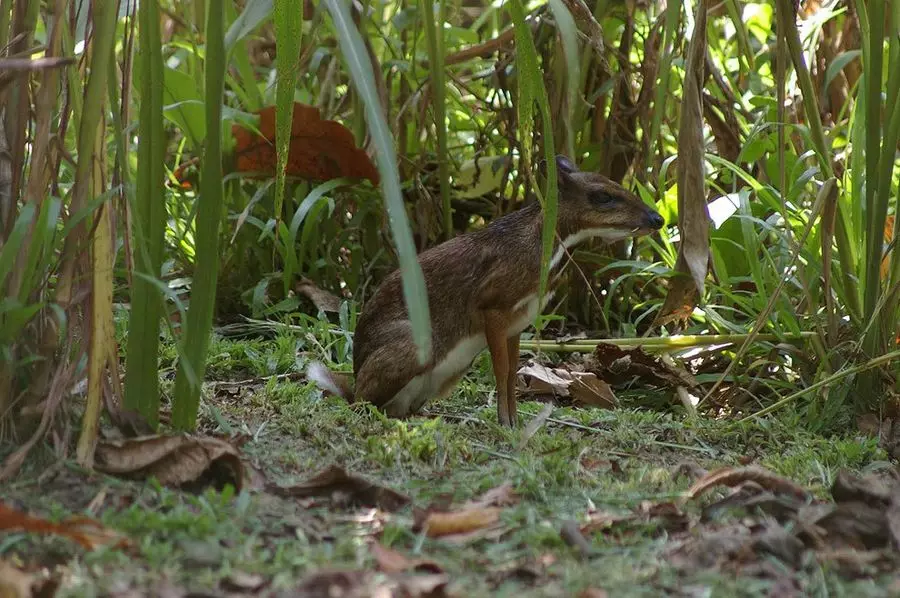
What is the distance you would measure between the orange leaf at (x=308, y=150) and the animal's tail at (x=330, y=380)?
Answer: 3.74 ft

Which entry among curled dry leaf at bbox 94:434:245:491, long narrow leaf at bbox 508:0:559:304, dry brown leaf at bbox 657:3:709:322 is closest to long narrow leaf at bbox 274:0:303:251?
long narrow leaf at bbox 508:0:559:304

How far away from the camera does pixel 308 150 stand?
5.14 meters

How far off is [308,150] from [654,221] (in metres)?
1.65

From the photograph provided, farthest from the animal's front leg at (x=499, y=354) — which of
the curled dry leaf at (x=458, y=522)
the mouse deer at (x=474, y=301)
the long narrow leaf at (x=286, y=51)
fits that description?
the long narrow leaf at (x=286, y=51)

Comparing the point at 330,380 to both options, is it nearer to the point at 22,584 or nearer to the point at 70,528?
the point at 70,528

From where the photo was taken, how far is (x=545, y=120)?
250cm

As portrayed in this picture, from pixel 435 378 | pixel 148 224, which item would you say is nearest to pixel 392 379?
pixel 435 378

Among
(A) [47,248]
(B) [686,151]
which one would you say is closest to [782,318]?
(B) [686,151]

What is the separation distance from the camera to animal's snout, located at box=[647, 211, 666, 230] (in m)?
4.25

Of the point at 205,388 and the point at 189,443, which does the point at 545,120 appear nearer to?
the point at 189,443

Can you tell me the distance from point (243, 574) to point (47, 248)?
0.90 metres

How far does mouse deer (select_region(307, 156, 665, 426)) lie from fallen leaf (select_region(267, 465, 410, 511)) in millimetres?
1477

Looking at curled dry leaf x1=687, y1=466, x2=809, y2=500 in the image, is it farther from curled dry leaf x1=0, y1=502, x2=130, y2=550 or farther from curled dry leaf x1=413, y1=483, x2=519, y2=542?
curled dry leaf x1=0, y1=502, x2=130, y2=550

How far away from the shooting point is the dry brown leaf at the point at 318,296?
5.07m
